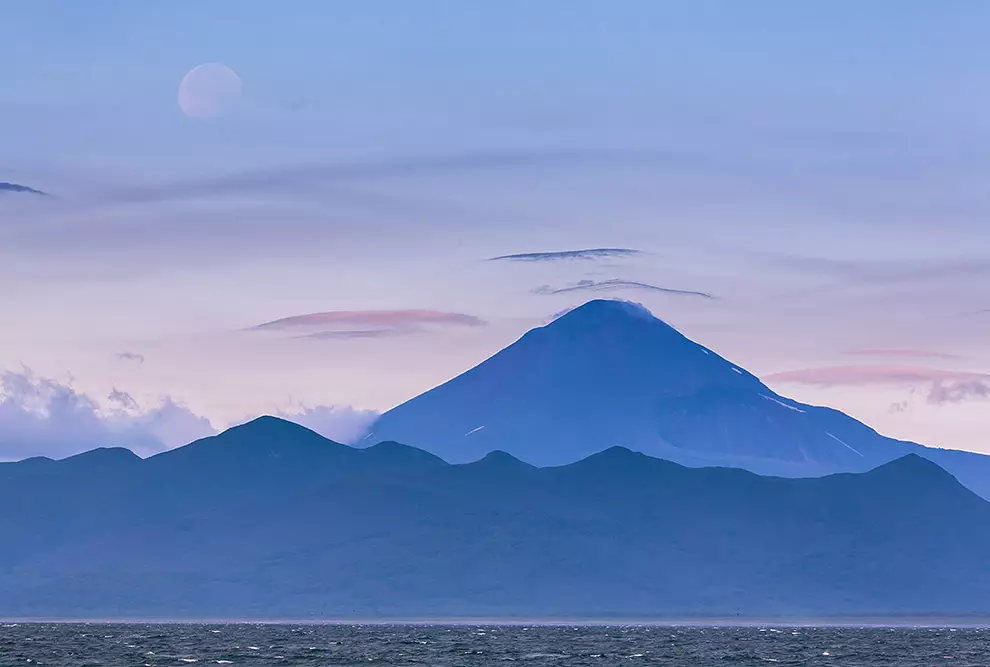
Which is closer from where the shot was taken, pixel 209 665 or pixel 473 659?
pixel 209 665

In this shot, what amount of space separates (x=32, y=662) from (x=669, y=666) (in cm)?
6347

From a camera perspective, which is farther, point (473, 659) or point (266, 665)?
point (473, 659)

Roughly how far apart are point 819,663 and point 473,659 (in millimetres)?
36572

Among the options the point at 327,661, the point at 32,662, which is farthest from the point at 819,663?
the point at 32,662

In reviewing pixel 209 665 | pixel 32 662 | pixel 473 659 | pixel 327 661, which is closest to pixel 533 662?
pixel 473 659

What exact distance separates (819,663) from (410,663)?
4410cm

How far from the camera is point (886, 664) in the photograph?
194125mm

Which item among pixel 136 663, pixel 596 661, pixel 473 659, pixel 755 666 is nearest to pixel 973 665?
pixel 755 666

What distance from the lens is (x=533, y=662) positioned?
197 meters

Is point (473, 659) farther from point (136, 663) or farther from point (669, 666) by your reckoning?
point (136, 663)

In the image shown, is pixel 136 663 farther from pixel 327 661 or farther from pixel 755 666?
pixel 755 666

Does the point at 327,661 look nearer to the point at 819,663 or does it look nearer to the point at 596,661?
the point at 596,661

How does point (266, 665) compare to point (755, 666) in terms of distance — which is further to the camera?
point (755, 666)

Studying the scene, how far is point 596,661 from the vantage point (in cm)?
19838
